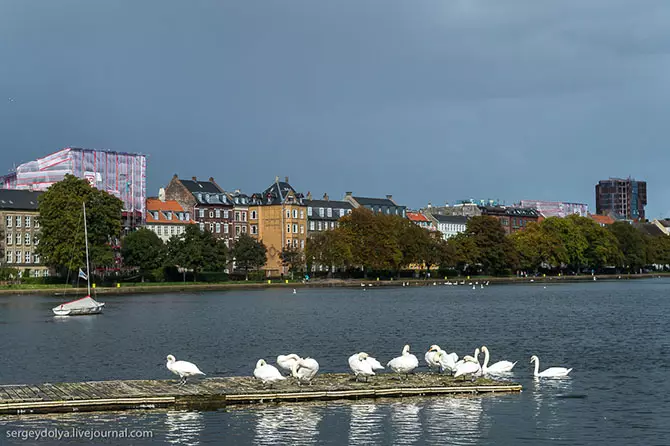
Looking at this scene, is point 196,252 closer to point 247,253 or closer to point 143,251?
point 143,251

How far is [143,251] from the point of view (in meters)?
130

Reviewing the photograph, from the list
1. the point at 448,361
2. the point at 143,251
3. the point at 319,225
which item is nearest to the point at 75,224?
the point at 143,251

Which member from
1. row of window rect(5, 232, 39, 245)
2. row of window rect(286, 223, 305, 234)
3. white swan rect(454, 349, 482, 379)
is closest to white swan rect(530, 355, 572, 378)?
white swan rect(454, 349, 482, 379)

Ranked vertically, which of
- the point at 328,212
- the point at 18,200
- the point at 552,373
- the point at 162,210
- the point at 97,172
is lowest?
the point at 552,373

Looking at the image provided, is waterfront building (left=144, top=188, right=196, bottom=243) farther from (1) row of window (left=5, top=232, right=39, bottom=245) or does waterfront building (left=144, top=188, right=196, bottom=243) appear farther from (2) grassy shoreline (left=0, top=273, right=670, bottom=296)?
(2) grassy shoreline (left=0, top=273, right=670, bottom=296)

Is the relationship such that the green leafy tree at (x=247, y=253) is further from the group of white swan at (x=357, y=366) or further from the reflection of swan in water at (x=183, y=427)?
the reflection of swan in water at (x=183, y=427)

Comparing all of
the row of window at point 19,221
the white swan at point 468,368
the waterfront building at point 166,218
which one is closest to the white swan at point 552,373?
the white swan at point 468,368

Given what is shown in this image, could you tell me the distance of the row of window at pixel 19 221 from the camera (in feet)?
454

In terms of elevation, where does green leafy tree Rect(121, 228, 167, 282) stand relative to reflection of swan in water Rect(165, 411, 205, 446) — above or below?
above

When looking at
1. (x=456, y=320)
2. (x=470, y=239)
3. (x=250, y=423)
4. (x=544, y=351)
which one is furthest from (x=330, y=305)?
(x=470, y=239)

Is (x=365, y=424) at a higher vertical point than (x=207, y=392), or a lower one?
lower

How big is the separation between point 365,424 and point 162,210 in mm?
139607

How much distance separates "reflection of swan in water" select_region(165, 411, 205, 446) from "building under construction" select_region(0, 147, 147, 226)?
Result: 116174 mm

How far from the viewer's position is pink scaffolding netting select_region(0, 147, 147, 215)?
140 m
